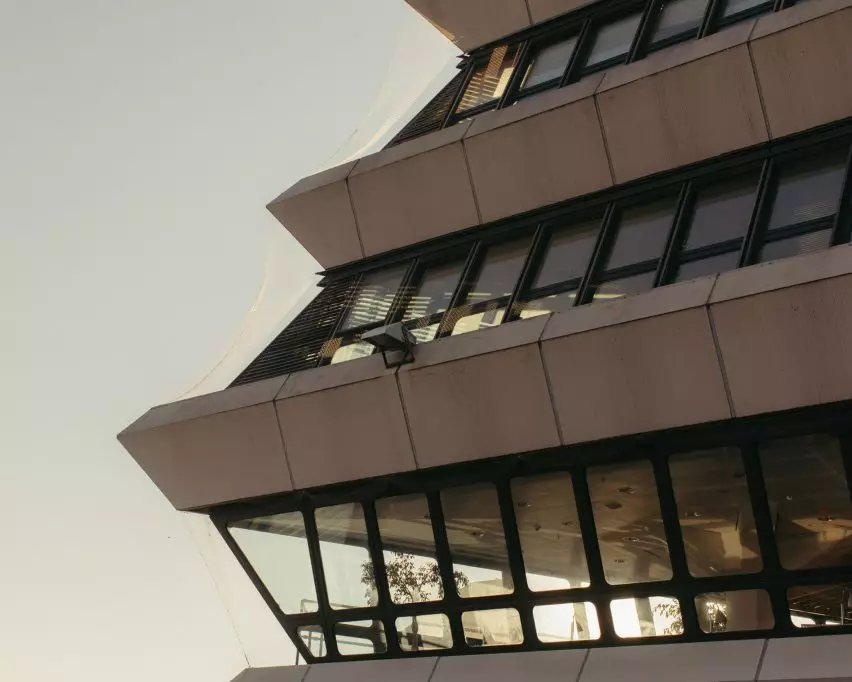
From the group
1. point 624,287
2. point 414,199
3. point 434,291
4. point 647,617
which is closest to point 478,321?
point 434,291

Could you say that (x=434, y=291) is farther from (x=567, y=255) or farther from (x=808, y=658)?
(x=808, y=658)

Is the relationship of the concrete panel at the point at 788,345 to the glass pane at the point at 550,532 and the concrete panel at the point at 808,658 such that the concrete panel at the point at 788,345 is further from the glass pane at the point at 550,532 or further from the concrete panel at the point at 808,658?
the glass pane at the point at 550,532

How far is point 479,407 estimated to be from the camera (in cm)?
1310

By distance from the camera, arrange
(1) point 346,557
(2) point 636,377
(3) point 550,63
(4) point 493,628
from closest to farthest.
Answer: (2) point 636,377 → (4) point 493,628 → (1) point 346,557 → (3) point 550,63

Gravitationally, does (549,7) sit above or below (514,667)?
above

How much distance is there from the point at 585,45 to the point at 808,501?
8.36 meters

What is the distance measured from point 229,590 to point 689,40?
1039cm

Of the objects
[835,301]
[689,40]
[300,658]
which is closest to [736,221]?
[835,301]

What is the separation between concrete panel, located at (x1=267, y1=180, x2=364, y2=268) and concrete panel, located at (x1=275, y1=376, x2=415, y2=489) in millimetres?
3200

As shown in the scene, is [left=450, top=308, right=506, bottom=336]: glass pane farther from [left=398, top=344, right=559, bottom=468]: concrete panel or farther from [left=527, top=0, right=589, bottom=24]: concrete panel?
[left=527, top=0, right=589, bottom=24]: concrete panel

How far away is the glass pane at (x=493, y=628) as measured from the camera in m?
13.4

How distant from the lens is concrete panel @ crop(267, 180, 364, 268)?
54.2ft

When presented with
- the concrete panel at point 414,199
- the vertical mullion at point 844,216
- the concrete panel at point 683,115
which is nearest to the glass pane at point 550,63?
the concrete panel at point 414,199

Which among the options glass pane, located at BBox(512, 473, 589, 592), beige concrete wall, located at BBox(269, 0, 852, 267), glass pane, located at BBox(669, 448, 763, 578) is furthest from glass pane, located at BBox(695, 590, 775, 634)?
beige concrete wall, located at BBox(269, 0, 852, 267)
